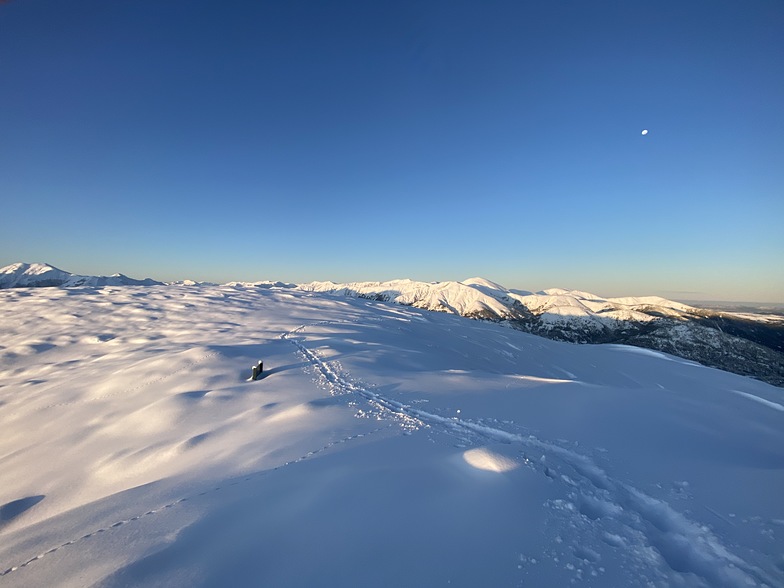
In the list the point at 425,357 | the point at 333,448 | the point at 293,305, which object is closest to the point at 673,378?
the point at 425,357

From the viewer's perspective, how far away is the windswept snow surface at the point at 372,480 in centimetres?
403

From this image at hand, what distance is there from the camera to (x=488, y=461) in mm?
6078

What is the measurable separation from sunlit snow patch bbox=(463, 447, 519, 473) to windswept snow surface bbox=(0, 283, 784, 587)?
0.04 m

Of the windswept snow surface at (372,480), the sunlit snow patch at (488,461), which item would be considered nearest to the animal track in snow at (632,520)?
the windswept snow surface at (372,480)

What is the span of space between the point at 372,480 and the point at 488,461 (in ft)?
7.56

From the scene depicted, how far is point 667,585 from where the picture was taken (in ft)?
13.0

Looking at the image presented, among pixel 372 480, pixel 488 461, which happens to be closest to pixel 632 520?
pixel 488 461

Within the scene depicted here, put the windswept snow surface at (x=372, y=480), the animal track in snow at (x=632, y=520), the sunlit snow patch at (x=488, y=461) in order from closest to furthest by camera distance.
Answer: the windswept snow surface at (x=372, y=480) < the animal track in snow at (x=632, y=520) < the sunlit snow patch at (x=488, y=461)

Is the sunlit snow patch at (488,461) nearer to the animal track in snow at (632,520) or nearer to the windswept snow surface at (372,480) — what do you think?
the windswept snow surface at (372,480)

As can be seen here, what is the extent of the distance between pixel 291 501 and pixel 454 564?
2604 mm

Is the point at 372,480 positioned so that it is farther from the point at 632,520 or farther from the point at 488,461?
the point at 632,520

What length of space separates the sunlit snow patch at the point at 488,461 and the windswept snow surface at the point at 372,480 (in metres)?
0.04

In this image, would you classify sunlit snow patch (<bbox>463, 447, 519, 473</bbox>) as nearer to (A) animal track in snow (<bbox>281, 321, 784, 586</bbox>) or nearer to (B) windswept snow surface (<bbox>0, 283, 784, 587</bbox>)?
(B) windswept snow surface (<bbox>0, 283, 784, 587</bbox>)

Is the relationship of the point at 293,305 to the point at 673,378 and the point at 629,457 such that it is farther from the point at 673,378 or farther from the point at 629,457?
the point at 673,378
